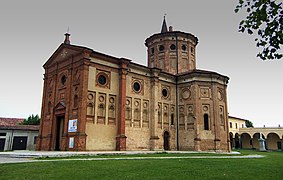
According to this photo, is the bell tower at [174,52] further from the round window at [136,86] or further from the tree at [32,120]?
the tree at [32,120]

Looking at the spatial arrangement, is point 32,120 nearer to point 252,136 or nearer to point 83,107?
point 83,107

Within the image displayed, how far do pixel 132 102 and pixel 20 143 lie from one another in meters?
21.1

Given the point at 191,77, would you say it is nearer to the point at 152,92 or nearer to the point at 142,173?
the point at 152,92

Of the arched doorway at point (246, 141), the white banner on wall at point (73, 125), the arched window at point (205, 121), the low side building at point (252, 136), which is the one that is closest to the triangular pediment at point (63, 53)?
the white banner on wall at point (73, 125)

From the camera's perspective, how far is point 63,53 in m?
29.1

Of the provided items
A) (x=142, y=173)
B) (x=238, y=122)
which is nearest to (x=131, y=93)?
(x=142, y=173)

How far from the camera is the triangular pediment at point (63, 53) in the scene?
26.7 meters

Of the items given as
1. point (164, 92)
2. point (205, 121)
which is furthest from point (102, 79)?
point (205, 121)

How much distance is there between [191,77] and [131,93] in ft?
29.6

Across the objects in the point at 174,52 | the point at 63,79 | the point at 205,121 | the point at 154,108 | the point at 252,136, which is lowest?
the point at 252,136

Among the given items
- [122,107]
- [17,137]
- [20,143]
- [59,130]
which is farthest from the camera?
[20,143]

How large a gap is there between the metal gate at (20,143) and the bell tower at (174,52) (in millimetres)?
22895

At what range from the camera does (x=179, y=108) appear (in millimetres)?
34125

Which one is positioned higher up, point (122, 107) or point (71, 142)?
point (122, 107)
